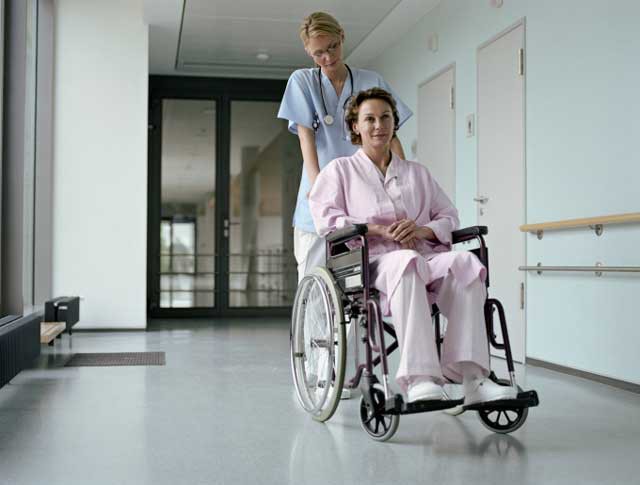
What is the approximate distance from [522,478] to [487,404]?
28 cm

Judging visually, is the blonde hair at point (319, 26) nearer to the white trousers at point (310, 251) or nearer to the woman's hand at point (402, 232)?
the white trousers at point (310, 251)

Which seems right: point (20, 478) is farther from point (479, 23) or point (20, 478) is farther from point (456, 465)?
point (479, 23)

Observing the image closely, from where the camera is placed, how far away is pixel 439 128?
603cm

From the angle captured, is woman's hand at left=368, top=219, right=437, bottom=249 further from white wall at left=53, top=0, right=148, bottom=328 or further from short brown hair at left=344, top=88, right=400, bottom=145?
white wall at left=53, top=0, right=148, bottom=328

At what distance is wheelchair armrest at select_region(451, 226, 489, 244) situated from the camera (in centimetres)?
253

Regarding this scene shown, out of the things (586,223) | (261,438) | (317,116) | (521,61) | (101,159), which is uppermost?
(521,61)

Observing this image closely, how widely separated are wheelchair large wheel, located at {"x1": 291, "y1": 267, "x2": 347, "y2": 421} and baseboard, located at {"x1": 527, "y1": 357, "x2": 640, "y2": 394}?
1498 millimetres

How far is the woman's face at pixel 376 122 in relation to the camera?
2.74m

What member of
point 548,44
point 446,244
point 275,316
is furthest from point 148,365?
point 275,316

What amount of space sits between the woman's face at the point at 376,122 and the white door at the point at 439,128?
9.86ft

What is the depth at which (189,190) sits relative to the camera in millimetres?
8305

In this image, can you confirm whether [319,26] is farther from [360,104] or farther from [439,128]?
[439,128]

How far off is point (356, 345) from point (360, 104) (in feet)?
2.82

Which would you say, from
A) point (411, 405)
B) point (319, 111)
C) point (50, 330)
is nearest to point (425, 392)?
point (411, 405)
